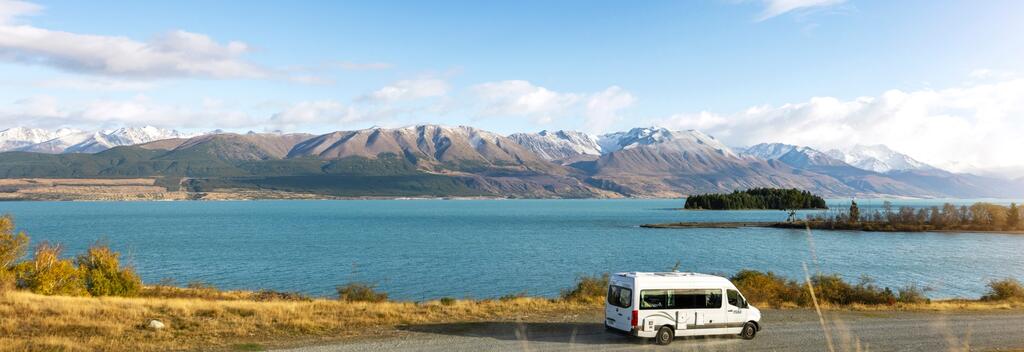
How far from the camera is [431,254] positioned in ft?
339

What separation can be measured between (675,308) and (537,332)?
607 cm

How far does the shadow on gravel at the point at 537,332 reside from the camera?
27.5 meters

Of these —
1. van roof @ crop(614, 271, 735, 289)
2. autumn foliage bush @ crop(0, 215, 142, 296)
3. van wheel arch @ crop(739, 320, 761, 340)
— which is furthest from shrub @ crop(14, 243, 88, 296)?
van wheel arch @ crop(739, 320, 761, 340)

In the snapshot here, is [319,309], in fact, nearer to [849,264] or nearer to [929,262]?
[849,264]

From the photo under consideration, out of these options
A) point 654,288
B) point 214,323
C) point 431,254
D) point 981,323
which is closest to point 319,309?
point 214,323

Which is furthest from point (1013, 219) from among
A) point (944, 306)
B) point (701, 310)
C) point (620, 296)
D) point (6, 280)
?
point (6, 280)

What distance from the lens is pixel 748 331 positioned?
28281 millimetres

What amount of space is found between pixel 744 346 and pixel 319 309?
797 inches

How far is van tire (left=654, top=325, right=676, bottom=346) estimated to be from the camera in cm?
2670

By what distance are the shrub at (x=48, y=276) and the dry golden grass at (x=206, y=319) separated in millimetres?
9277

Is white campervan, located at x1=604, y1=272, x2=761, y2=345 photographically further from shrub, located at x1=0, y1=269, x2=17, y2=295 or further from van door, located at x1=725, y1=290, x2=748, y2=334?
shrub, located at x1=0, y1=269, x2=17, y2=295

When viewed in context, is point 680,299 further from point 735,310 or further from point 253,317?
point 253,317

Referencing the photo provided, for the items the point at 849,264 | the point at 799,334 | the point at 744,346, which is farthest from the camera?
the point at 849,264

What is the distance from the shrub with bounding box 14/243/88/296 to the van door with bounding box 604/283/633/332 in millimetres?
34841
